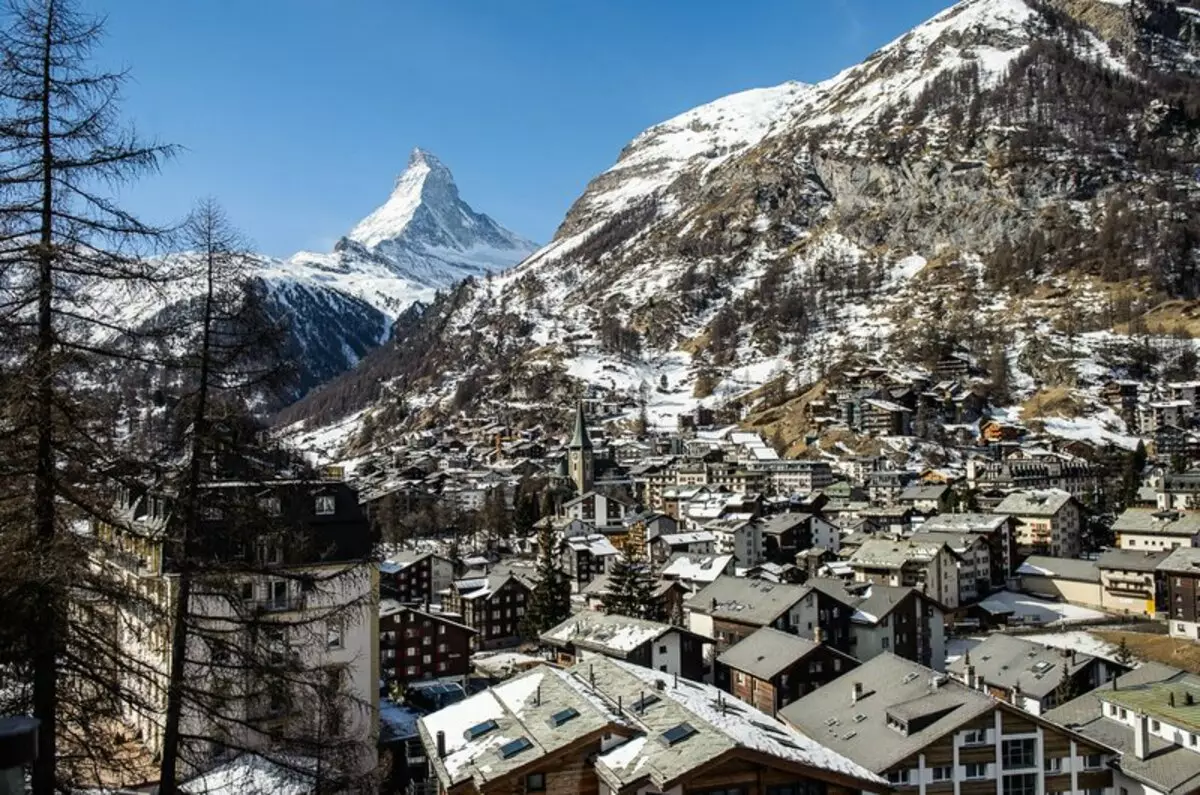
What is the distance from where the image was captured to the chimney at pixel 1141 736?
28.0m

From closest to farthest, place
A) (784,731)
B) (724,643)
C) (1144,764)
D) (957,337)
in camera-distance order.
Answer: (784,731), (1144,764), (724,643), (957,337)

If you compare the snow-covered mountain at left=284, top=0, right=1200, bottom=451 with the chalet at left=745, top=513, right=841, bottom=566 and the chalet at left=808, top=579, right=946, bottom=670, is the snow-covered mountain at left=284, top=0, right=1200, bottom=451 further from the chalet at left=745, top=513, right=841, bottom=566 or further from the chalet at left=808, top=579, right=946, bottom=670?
the chalet at left=808, top=579, right=946, bottom=670

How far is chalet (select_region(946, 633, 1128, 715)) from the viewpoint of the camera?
3725 centimetres

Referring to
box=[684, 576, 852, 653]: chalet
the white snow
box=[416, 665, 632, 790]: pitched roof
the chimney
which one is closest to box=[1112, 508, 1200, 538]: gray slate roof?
the white snow

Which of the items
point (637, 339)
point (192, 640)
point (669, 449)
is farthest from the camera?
point (637, 339)

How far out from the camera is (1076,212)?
573 feet

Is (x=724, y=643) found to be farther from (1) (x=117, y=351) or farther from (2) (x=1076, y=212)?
(2) (x=1076, y=212)

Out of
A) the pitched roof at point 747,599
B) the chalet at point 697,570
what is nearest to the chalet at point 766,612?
the pitched roof at point 747,599

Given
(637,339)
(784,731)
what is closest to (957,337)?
(637,339)

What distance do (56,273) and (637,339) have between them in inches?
7052

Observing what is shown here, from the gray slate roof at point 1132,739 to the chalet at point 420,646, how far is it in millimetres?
25389

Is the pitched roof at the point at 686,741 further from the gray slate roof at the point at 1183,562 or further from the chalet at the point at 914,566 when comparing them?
the gray slate roof at the point at 1183,562

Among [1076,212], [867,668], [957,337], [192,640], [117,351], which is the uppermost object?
[1076,212]

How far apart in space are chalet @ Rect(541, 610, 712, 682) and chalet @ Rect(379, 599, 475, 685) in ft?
14.2
